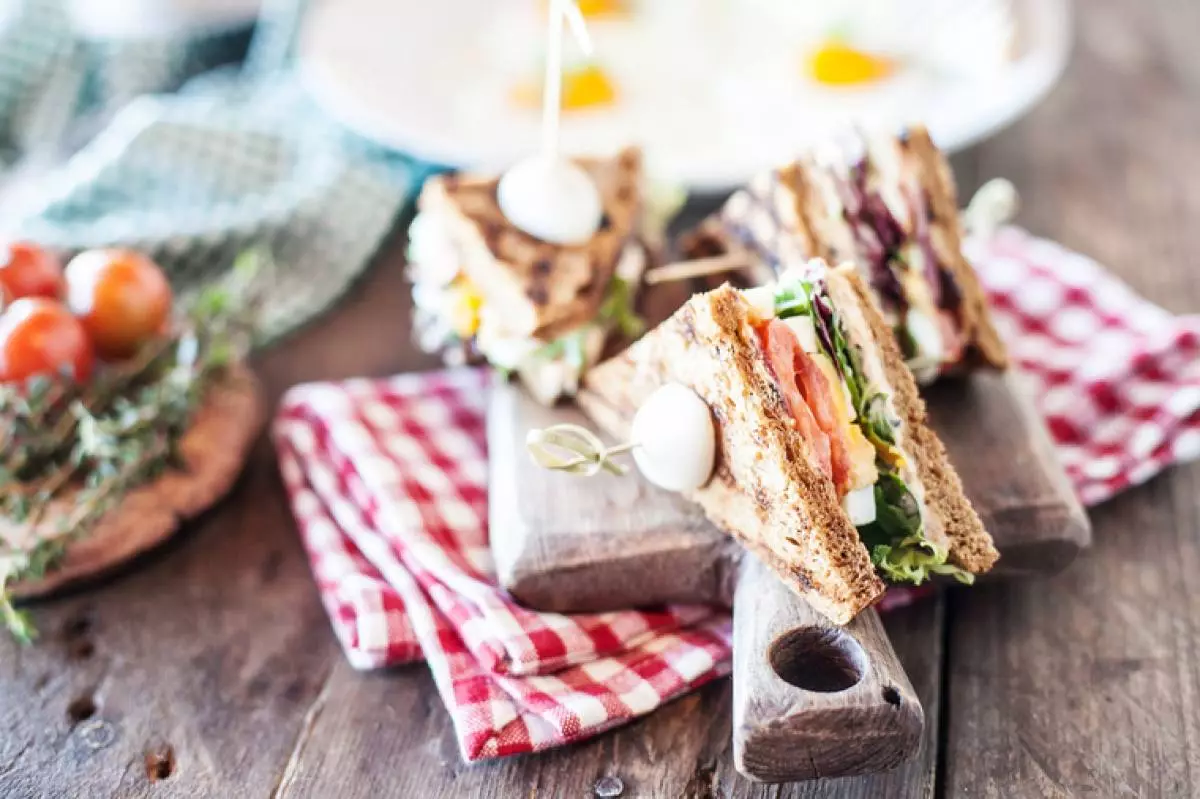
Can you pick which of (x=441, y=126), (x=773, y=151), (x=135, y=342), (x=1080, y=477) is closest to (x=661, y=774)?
(x=1080, y=477)

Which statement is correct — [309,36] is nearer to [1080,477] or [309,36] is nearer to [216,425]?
[216,425]

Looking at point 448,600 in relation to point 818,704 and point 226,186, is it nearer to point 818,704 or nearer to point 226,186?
point 818,704

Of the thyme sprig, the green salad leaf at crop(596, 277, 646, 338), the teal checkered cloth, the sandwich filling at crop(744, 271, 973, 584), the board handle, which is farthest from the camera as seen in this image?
the teal checkered cloth

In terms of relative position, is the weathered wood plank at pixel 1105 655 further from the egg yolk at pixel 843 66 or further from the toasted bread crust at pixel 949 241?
the egg yolk at pixel 843 66

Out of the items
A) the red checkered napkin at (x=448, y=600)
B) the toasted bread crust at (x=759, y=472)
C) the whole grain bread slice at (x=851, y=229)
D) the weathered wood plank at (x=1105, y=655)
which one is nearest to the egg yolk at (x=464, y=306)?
the red checkered napkin at (x=448, y=600)

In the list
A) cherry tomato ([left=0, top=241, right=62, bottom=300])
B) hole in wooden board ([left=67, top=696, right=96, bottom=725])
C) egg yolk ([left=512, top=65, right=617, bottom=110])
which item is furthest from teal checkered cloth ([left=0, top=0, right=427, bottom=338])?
hole in wooden board ([left=67, top=696, right=96, bottom=725])

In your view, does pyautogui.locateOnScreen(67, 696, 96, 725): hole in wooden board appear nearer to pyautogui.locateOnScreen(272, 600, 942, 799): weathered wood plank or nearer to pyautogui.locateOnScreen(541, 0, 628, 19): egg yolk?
pyautogui.locateOnScreen(272, 600, 942, 799): weathered wood plank
